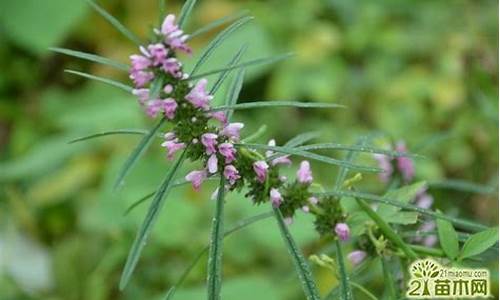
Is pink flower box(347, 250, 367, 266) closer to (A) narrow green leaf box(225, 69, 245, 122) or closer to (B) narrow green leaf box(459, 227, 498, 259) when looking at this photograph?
(B) narrow green leaf box(459, 227, 498, 259)

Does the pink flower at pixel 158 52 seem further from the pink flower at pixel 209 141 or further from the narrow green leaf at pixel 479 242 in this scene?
the narrow green leaf at pixel 479 242

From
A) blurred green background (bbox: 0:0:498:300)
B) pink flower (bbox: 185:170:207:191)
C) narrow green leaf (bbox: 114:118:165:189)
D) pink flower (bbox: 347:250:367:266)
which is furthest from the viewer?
blurred green background (bbox: 0:0:498:300)

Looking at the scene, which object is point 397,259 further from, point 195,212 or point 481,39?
point 481,39

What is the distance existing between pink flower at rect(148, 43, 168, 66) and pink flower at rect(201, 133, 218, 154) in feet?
0.27

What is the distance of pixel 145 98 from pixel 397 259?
42 centimetres

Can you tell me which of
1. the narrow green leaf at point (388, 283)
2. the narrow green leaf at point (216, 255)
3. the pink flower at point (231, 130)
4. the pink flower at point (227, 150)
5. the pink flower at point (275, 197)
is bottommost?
the narrow green leaf at point (216, 255)

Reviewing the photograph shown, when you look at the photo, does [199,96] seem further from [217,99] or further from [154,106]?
[217,99]

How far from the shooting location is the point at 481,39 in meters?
2.21

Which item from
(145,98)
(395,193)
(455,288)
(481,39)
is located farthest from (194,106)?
(481,39)

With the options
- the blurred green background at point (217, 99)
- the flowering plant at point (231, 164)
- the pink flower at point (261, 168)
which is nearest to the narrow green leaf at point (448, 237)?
the flowering plant at point (231, 164)

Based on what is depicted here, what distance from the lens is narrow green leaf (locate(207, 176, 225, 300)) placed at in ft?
2.43

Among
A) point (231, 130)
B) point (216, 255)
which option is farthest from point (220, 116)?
point (216, 255)

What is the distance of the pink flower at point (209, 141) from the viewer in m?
0.75

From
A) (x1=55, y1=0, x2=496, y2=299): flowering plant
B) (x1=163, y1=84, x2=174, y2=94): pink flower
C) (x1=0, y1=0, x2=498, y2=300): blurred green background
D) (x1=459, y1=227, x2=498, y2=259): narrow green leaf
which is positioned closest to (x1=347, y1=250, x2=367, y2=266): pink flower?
(x1=55, y1=0, x2=496, y2=299): flowering plant
